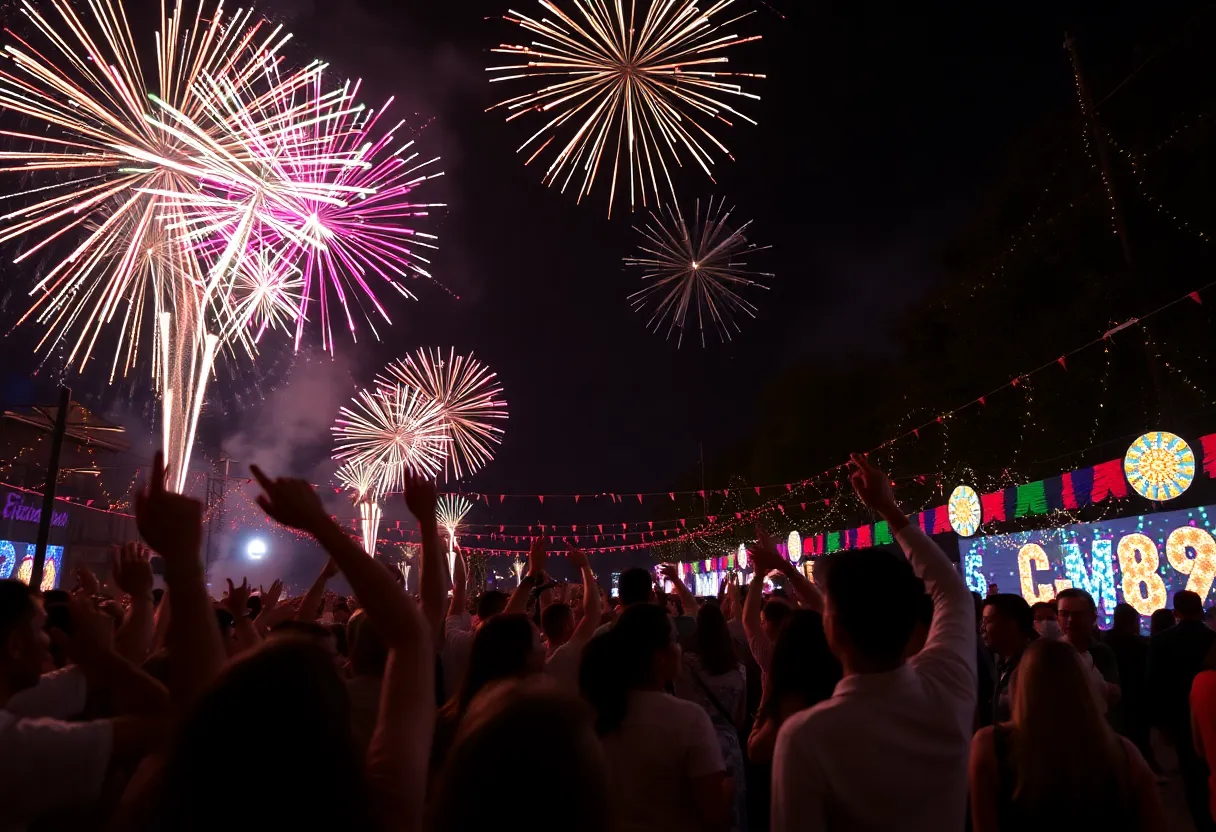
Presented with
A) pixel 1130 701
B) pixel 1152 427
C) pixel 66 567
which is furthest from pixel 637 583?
pixel 66 567

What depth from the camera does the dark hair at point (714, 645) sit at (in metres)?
5.09

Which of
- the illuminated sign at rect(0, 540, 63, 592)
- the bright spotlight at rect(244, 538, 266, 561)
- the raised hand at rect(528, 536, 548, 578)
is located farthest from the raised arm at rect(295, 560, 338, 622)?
the bright spotlight at rect(244, 538, 266, 561)

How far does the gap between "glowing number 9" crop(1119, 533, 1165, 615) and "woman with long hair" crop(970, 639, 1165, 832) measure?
37.8 feet

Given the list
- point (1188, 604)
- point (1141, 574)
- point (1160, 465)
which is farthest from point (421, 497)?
point (1141, 574)

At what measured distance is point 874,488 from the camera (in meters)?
Result: 3.17

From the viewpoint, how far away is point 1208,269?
20.0 metres

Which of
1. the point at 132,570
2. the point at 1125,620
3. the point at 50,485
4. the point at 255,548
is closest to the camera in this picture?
the point at 132,570

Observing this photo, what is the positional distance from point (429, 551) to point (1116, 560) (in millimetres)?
13922

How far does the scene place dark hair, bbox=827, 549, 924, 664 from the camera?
2406 millimetres

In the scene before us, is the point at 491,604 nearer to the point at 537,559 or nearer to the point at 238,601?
the point at 537,559

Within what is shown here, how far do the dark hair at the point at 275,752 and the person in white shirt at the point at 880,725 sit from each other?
1.22 meters

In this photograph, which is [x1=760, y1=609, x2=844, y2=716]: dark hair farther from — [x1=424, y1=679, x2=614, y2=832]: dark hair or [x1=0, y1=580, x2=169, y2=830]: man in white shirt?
[x1=0, y1=580, x2=169, y2=830]: man in white shirt

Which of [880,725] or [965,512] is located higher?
[965,512]

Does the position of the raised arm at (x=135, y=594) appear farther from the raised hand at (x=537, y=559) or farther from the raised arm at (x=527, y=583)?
the raised hand at (x=537, y=559)
